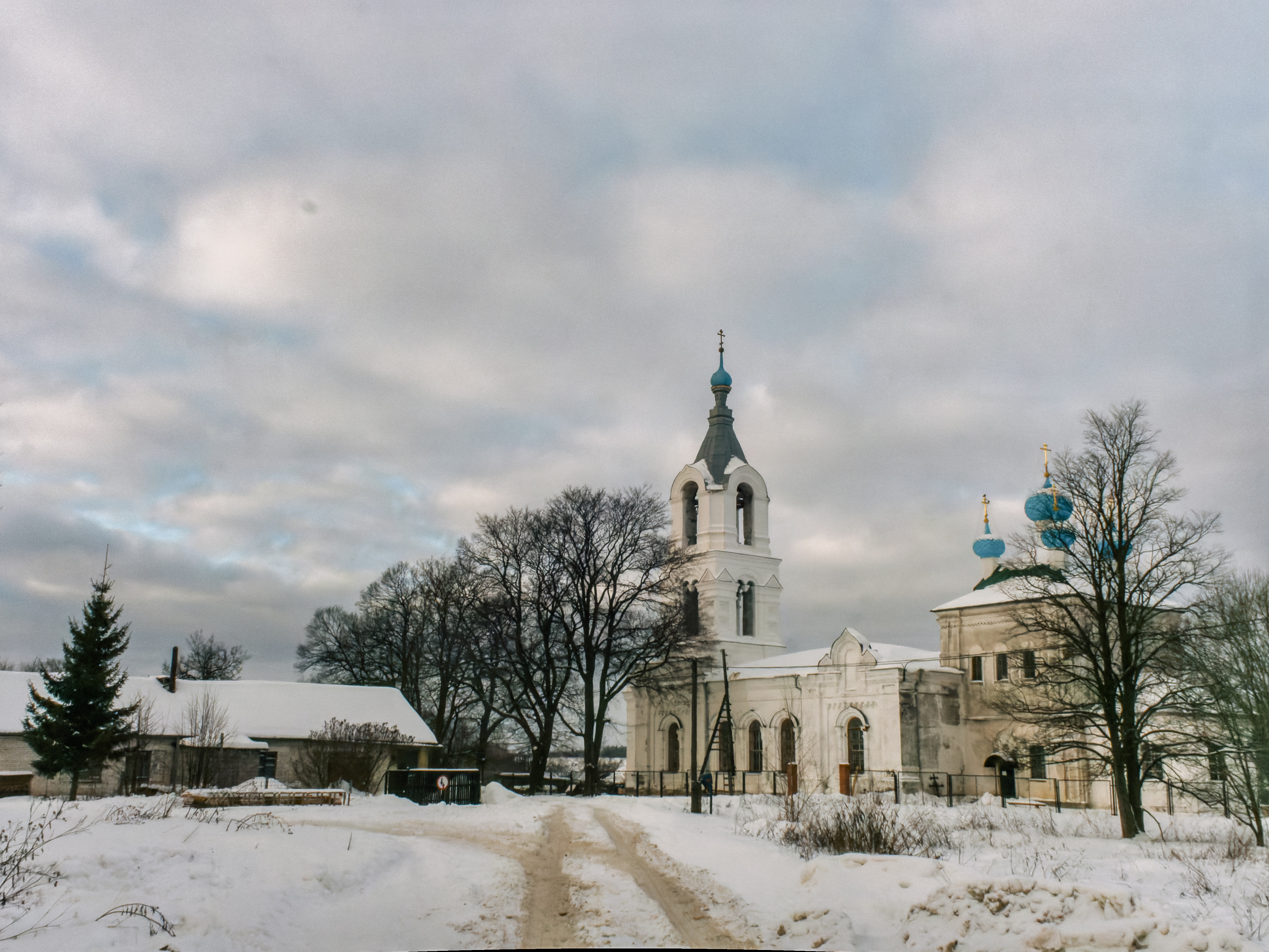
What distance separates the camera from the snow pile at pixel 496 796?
28422 millimetres

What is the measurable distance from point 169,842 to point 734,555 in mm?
41709

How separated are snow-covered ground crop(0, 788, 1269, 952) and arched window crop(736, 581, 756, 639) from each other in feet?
115

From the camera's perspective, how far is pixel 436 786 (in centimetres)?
2686

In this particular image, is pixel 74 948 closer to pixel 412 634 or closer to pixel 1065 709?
pixel 1065 709

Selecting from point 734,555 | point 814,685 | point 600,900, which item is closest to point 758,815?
point 600,900

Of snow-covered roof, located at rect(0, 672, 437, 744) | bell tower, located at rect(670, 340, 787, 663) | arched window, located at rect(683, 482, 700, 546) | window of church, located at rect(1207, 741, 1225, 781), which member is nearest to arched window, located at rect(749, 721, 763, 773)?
bell tower, located at rect(670, 340, 787, 663)

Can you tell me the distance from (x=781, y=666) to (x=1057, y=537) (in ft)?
73.4

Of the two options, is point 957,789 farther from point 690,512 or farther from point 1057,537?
point 690,512

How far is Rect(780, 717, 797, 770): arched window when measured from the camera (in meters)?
44.0

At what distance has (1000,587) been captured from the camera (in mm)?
28359

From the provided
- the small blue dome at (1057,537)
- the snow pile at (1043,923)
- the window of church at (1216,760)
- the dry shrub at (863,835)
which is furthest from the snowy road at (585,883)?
the small blue dome at (1057,537)

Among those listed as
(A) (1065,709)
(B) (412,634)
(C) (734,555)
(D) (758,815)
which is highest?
(C) (734,555)

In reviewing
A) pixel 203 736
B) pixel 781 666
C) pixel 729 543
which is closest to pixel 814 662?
pixel 781 666

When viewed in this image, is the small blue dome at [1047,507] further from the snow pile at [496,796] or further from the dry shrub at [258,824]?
the dry shrub at [258,824]
